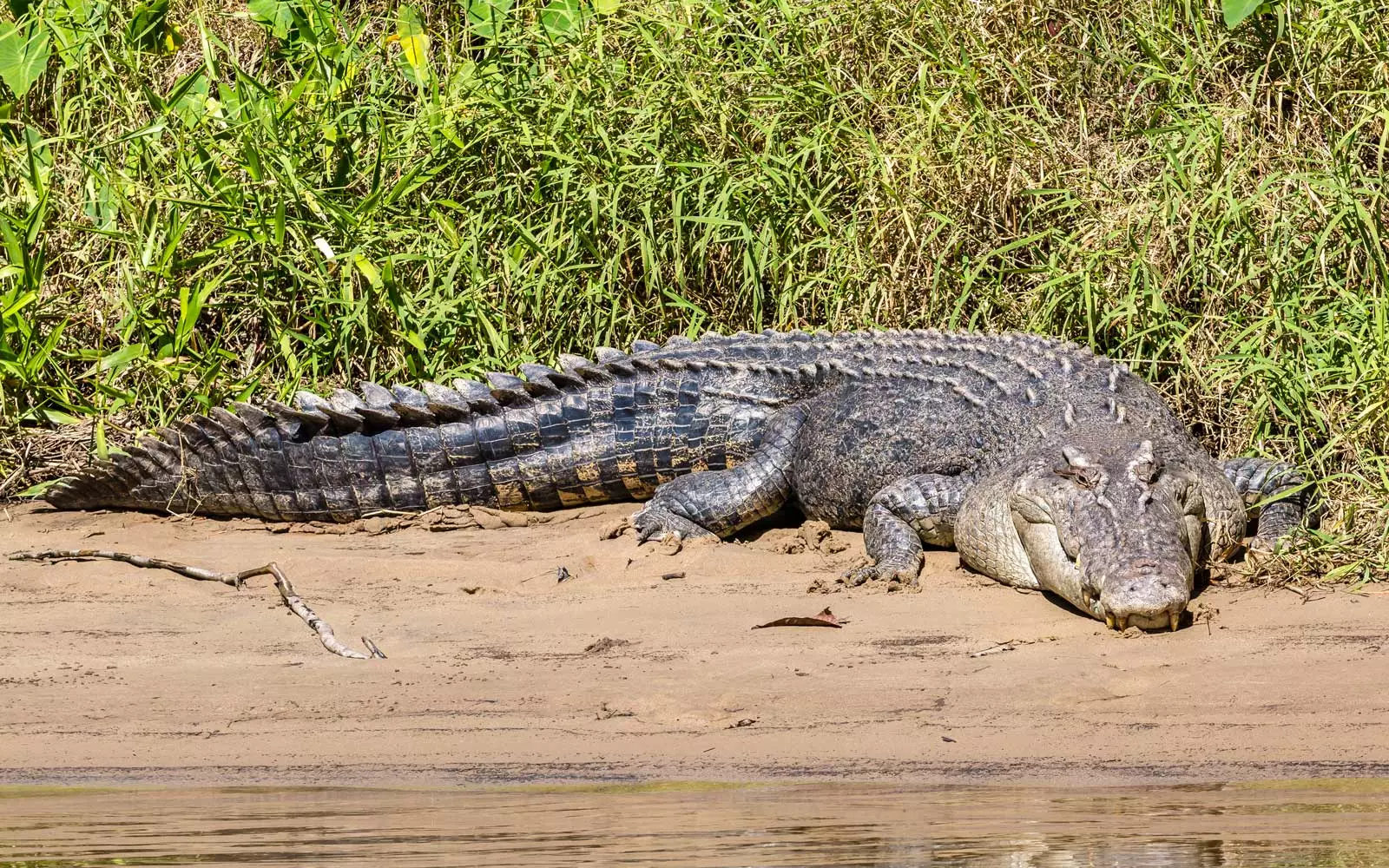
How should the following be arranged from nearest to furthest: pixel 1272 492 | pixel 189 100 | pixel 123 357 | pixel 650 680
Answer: pixel 650 680 → pixel 1272 492 → pixel 123 357 → pixel 189 100

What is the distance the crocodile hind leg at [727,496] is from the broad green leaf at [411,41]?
7.77 feet

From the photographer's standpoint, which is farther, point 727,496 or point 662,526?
point 727,496

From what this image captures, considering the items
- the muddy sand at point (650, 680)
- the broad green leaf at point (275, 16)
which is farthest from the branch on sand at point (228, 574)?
the broad green leaf at point (275, 16)

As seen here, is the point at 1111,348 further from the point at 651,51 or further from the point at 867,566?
the point at 651,51

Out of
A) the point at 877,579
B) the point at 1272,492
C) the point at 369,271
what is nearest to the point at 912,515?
the point at 877,579

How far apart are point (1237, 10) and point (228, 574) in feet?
13.0

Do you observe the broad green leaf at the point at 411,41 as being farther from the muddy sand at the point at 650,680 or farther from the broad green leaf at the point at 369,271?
the muddy sand at the point at 650,680

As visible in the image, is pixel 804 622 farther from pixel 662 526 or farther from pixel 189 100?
pixel 189 100

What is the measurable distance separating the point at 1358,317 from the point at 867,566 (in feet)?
5.85

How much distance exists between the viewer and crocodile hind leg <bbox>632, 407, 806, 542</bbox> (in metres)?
5.37

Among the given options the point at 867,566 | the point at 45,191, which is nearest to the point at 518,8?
the point at 45,191

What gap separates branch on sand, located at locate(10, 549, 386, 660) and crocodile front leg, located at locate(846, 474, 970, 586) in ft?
5.29

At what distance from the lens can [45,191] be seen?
20.3ft

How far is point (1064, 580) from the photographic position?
439 centimetres
